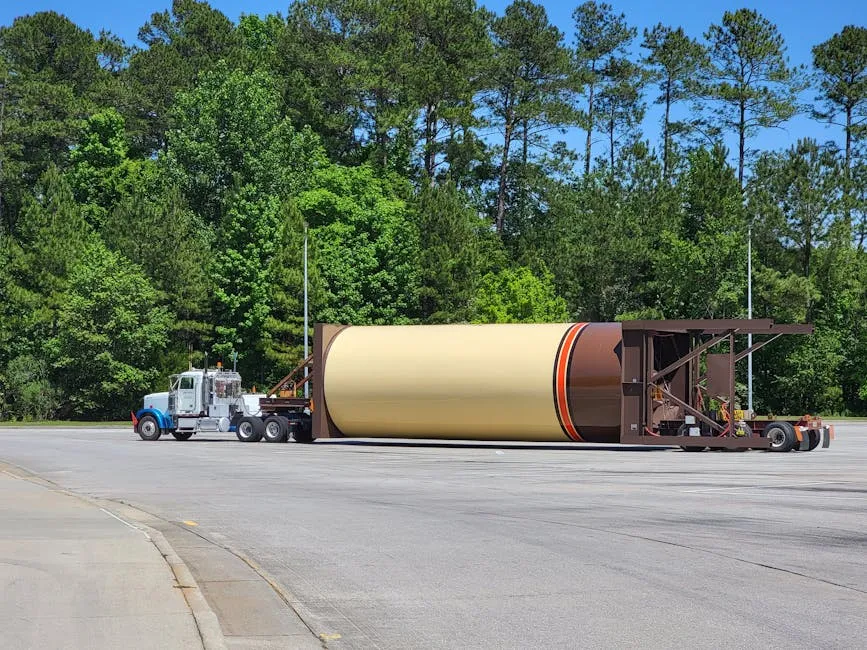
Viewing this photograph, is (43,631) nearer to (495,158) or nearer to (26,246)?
(26,246)

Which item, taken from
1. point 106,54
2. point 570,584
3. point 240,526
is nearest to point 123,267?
point 106,54

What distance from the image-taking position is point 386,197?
3036 inches

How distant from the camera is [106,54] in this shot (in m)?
100

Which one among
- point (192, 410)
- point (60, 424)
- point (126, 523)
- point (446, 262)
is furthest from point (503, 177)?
point (126, 523)

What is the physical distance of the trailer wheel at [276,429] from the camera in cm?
4181

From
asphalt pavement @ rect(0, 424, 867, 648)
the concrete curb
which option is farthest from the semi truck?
the concrete curb

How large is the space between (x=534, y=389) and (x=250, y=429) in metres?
10.6

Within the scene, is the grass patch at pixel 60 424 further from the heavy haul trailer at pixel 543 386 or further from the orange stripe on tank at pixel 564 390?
the orange stripe on tank at pixel 564 390

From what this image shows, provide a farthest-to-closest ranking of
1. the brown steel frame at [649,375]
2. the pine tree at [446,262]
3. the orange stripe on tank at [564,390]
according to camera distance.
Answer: the pine tree at [446,262] < the orange stripe on tank at [564,390] < the brown steel frame at [649,375]

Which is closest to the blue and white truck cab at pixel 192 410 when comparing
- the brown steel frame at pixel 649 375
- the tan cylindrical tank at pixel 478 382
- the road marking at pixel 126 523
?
the tan cylindrical tank at pixel 478 382

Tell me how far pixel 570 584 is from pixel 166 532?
615 centimetres

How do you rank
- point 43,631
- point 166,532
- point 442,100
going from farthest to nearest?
1. point 442,100
2. point 166,532
3. point 43,631

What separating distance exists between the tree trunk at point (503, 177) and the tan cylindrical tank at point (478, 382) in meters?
47.2

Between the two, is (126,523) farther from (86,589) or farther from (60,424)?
(60,424)
